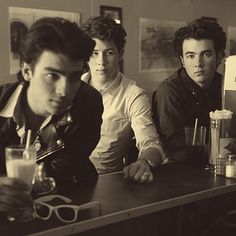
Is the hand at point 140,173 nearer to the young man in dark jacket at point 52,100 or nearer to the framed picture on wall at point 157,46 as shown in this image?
the young man in dark jacket at point 52,100

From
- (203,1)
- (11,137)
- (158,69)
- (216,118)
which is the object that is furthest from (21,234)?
(203,1)

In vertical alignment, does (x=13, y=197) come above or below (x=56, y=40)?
below

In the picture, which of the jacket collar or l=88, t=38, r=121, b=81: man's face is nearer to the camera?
the jacket collar

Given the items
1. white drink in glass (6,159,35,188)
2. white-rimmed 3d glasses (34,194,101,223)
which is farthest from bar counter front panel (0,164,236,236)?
white drink in glass (6,159,35,188)

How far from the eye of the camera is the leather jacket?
4.99ft

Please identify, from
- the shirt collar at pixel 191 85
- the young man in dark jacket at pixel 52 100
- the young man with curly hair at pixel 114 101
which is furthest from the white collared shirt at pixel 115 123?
the young man in dark jacket at pixel 52 100

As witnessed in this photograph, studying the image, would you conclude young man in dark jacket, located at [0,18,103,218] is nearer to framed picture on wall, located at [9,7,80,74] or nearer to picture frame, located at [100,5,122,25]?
framed picture on wall, located at [9,7,80,74]

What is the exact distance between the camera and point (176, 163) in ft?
5.97

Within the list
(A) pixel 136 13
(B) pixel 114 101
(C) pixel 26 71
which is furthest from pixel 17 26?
(A) pixel 136 13

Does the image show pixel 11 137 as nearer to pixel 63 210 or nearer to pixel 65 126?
pixel 65 126

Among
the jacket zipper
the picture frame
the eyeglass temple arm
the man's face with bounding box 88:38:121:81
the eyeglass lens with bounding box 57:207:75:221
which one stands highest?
the picture frame

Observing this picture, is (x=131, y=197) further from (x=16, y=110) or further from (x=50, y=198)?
(x=16, y=110)

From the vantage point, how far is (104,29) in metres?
1.96

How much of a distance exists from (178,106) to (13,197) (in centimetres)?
125
